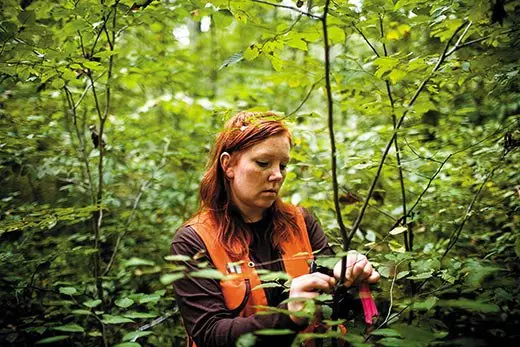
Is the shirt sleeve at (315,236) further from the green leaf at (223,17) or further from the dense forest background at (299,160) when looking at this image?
the green leaf at (223,17)

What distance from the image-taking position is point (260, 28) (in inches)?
55.7

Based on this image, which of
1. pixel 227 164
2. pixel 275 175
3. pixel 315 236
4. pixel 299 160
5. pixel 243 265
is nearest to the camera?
pixel 243 265

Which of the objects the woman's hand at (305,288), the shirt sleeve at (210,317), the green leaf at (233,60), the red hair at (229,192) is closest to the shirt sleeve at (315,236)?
the red hair at (229,192)

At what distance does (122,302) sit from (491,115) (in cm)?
562

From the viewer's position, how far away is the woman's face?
1821 millimetres

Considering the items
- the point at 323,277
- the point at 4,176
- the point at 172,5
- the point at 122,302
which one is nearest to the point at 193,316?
the point at 122,302

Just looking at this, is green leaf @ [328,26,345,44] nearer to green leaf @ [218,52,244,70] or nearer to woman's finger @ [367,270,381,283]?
green leaf @ [218,52,244,70]

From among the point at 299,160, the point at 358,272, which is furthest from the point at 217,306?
the point at 299,160

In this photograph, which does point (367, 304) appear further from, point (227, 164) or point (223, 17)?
point (223, 17)

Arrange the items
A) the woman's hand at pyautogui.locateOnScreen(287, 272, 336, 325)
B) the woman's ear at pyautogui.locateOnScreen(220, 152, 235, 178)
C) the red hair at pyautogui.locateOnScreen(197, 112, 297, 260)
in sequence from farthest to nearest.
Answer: the woman's ear at pyautogui.locateOnScreen(220, 152, 235, 178)
the red hair at pyautogui.locateOnScreen(197, 112, 297, 260)
the woman's hand at pyautogui.locateOnScreen(287, 272, 336, 325)

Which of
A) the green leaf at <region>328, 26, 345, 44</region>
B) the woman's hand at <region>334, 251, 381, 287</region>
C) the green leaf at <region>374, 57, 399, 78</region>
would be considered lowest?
the woman's hand at <region>334, 251, 381, 287</region>

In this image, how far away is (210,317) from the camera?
149 cm

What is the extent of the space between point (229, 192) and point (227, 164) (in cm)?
17

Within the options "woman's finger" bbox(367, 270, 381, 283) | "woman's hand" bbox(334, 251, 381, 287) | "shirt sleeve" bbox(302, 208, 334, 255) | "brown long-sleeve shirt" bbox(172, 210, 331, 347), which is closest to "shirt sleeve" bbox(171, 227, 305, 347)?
"brown long-sleeve shirt" bbox(172, 210, 331, 347)
